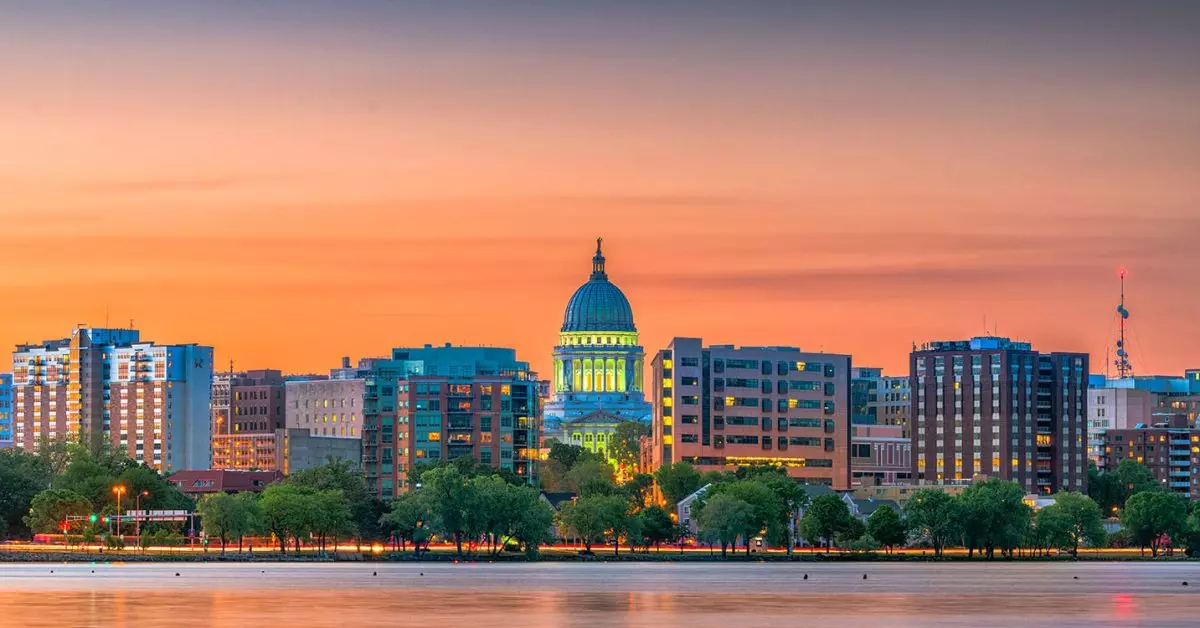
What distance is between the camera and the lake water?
107 m

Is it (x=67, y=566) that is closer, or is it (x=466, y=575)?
(x=466, y=575)

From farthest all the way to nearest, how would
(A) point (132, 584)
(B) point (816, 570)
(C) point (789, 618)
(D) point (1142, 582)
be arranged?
(B) point (816, 570) < (D) point (1142, 582) < (A) point (132, 584) < (C) point (789, 618)

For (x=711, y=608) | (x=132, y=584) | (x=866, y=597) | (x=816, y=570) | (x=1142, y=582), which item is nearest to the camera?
(x=711, y=608)

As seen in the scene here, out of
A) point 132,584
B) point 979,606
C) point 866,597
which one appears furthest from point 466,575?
point 979,606

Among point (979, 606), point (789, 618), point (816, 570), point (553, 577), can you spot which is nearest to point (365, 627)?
point (789, 618)

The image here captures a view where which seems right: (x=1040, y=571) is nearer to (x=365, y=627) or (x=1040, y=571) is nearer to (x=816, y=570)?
(x=816, y=570)

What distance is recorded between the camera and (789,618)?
10812 cm

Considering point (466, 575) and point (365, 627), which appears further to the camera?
point (466, 575)

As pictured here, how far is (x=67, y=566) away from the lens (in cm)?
18275

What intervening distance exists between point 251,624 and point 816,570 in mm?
86944

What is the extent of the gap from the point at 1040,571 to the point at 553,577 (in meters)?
43.2

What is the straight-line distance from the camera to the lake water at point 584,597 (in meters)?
107

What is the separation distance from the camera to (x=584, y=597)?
128 metres

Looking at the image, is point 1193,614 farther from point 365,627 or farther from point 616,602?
point 365,627
